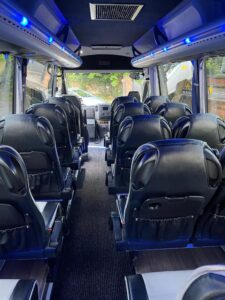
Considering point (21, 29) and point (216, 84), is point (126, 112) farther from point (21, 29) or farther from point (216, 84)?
point (21, 29)

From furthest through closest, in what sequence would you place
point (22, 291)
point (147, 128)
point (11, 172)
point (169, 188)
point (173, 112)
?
point (173, 112), point (147, 128), point (169, 188), point (11, 172), point (22, 291)

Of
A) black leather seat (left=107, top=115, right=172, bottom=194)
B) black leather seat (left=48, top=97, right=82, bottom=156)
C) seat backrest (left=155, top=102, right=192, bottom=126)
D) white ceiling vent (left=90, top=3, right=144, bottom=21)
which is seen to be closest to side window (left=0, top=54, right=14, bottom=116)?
black leather seat (left=48, top=97, right=82, bottom=156)

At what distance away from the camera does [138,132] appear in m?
3.40

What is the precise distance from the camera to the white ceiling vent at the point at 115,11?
4816 mm

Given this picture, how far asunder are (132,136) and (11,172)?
174cm

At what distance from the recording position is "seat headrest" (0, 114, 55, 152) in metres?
3.03

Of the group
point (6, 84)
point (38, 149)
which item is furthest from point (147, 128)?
point (6, 84)

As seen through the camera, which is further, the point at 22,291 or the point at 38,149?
the point at 38,149

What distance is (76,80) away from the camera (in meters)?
10.7

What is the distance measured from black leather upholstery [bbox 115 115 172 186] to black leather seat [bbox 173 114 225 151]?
0.62 ft

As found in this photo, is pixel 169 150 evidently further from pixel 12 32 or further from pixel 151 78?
pixel 151 78

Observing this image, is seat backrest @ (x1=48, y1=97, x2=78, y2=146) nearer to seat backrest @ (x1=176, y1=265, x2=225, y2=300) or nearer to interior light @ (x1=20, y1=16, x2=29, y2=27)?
interior light @ (x1=20, y1=16, x2=29, y2=27)

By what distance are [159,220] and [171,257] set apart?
93 cm

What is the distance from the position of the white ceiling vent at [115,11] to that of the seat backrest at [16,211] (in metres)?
3.49
